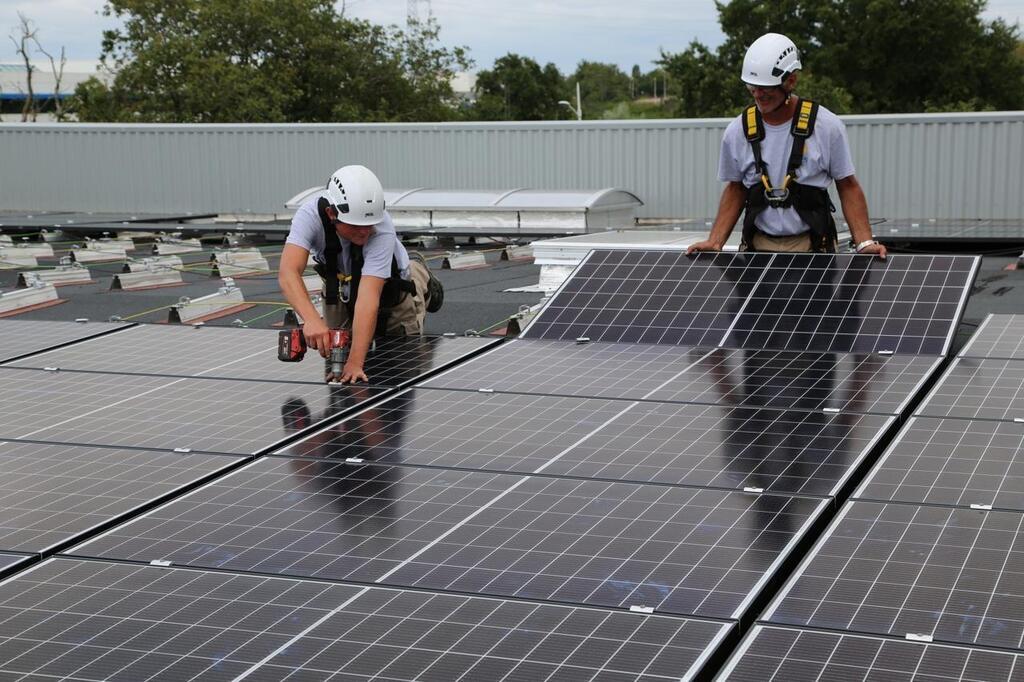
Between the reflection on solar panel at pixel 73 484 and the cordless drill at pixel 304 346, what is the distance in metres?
1.53

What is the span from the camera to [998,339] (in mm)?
7309

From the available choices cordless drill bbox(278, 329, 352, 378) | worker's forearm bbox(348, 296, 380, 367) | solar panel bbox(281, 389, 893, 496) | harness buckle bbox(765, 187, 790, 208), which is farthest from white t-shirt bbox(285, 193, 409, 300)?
harness buckle bbox(765, 187, 790, 208)

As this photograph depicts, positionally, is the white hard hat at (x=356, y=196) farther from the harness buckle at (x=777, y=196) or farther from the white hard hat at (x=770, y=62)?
the harness buckle at (x=777, y=196)

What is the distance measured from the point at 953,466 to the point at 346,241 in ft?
13.3

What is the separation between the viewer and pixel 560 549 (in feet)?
13.3

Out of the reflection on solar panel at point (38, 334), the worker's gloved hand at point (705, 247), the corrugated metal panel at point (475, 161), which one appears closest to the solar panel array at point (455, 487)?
the reflection on solar panel at point (38, 334)

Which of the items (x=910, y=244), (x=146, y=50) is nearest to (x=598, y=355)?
(x=910, y=244)

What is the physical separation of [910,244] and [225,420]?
13251mm

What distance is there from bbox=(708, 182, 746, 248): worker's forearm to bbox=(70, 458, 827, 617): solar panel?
411cm

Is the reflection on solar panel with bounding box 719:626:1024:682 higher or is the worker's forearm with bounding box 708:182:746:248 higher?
the worker's forearm with bounding box 708:182:746:248

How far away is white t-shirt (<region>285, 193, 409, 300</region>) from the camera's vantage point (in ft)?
24.0

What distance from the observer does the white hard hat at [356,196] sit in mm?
7156

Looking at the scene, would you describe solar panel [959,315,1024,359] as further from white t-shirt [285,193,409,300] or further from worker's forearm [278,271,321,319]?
worker's forearm [278,271,321,319]

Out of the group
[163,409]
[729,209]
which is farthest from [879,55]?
[163,409]
